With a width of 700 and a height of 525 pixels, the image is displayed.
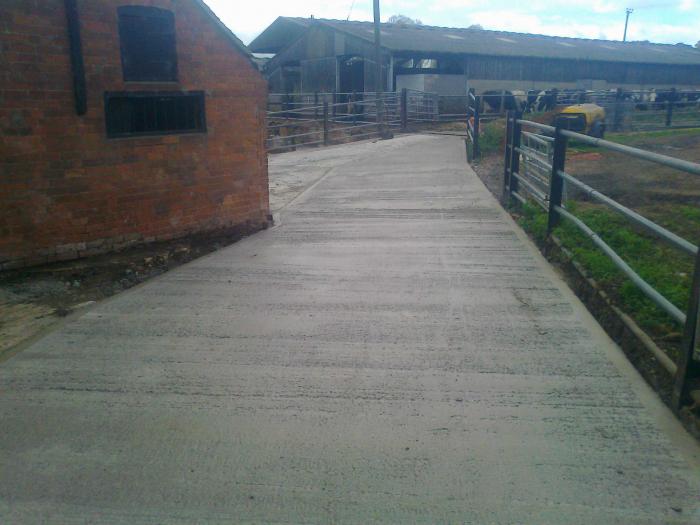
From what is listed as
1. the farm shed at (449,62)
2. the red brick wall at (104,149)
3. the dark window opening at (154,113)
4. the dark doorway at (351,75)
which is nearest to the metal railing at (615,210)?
the red brick wall at (104,149)

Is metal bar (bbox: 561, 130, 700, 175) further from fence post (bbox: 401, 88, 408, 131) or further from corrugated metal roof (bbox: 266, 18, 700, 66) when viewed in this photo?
corrugated metal roof (bbox: 266, 18, 700, 66)

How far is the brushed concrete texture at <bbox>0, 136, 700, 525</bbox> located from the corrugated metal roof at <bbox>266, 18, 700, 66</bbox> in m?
29.8

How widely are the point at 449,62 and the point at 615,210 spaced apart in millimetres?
36000

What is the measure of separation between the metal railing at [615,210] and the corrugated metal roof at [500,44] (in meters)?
25.1

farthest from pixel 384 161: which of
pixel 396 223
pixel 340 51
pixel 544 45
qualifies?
pixel 544 45

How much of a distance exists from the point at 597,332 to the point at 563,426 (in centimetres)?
158

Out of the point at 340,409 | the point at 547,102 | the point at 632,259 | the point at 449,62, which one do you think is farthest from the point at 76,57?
the point at 449,62

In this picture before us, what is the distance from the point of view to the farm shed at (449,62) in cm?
3591

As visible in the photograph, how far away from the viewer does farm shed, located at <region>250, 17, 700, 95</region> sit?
118 feet

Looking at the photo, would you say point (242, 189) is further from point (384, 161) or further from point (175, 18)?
point (384, 161)

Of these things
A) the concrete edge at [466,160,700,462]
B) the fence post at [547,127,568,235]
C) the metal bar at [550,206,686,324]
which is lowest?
the concrete edge at [466,160,700,462]

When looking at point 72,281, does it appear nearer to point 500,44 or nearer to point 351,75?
point 351,75

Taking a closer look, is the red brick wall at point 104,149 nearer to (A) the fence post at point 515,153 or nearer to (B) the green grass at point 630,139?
(A) the fence post at point 515,153

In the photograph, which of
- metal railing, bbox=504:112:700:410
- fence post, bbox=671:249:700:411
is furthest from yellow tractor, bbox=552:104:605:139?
fence post, bbox=671:249:700:411
